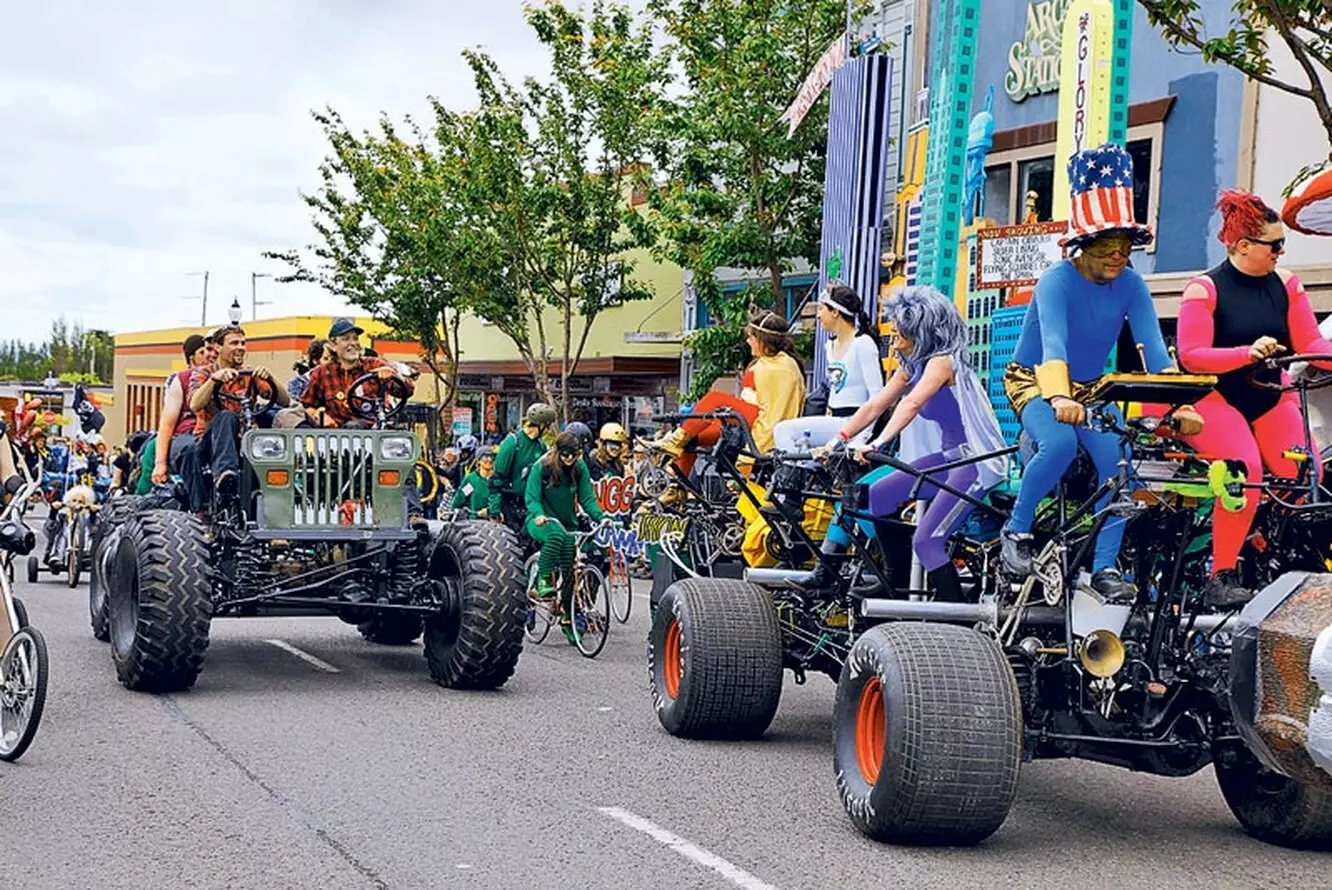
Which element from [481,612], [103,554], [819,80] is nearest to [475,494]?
[103,554]

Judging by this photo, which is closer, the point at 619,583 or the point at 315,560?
the point at 315,560

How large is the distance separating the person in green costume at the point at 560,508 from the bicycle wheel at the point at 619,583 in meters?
0.45

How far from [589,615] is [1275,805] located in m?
7.35

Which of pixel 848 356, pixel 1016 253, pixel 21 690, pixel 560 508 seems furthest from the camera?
pixel 1016 253

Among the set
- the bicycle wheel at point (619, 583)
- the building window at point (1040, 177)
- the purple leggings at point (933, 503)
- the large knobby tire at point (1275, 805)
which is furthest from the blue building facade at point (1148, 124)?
the large knobby tire at point (1275, 805)

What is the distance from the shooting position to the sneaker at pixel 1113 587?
22.9ft

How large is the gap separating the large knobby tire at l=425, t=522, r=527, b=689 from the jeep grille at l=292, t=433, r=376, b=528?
2.16 ft

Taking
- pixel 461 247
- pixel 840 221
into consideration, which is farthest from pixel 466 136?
pixel 840 221

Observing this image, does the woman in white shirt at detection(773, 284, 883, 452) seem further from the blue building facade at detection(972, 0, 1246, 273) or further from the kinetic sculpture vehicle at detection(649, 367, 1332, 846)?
the blue building facade at detection(972, 0, 1246, 273)

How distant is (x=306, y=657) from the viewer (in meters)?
13.1

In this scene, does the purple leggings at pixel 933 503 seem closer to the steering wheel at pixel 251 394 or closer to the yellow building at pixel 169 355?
the steering wheel at pixel 251 394

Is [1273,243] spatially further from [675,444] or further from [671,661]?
[671,661]

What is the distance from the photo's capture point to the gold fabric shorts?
7.50 metres

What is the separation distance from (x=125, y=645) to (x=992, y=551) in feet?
18.4
